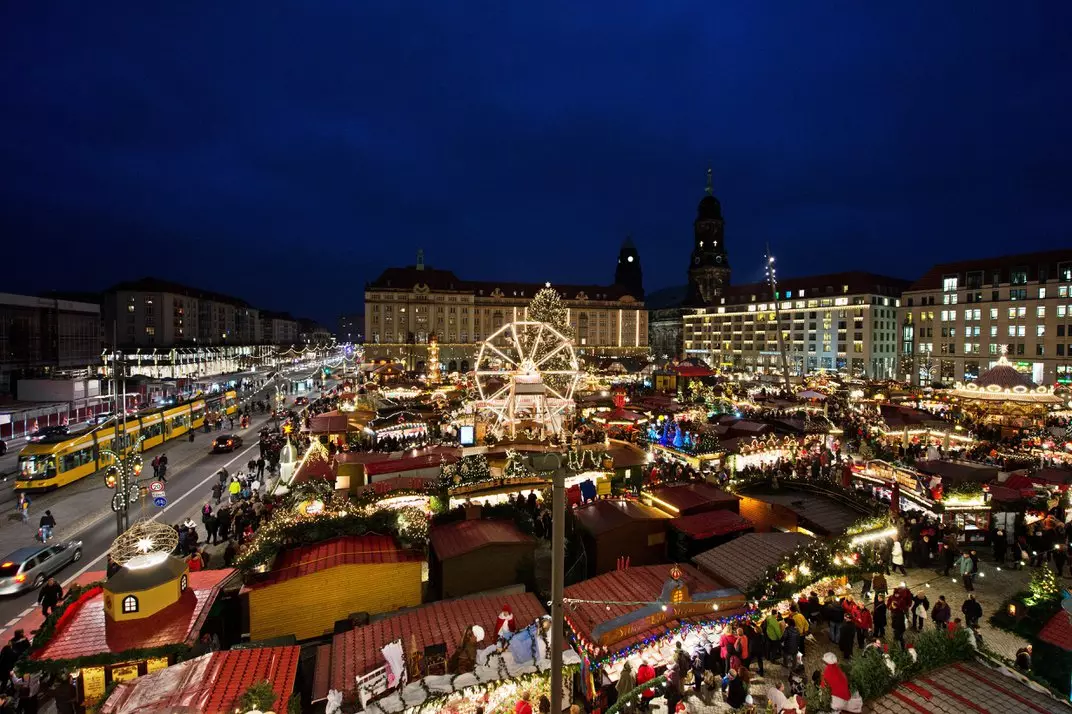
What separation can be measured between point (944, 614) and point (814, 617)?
224 centimetres

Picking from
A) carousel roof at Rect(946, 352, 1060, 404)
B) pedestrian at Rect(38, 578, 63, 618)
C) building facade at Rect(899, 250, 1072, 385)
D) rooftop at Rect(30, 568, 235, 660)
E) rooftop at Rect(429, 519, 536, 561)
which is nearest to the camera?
rooftop at Rect(30, 568, 235, 660)

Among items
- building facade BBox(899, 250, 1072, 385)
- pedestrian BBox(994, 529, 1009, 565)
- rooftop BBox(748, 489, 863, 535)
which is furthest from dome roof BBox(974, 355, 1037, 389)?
building facade BBox(899, 250, 1072, 385)

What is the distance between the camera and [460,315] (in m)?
98.2

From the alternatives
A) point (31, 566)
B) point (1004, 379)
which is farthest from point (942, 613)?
point (1004, 379)

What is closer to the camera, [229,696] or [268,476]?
[229,696]

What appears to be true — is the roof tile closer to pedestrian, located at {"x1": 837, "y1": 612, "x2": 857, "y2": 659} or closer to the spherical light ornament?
the spherical light ornament

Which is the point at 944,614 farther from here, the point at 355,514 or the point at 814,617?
the point at 355,514

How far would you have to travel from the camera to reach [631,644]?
7855mm

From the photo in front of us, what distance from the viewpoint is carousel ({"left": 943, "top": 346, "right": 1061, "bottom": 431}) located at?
24.8 metres

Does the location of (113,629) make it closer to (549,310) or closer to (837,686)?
(837,686)

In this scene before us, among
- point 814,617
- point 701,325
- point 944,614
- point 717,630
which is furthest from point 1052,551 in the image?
point 701,325

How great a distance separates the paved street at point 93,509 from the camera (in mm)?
14933

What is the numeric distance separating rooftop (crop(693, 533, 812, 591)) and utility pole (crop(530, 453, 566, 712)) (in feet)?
19.5

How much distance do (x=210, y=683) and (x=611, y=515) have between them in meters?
8.32
